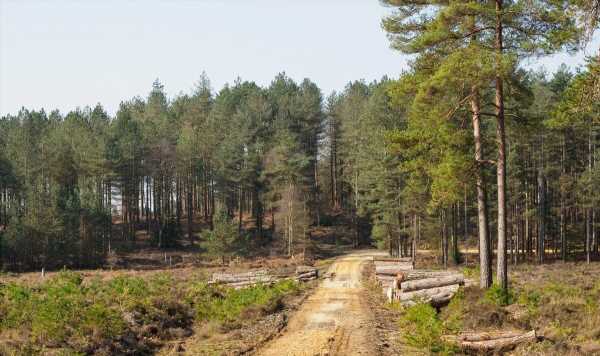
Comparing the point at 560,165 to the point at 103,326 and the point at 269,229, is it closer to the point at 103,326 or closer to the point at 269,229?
the point at 269,229

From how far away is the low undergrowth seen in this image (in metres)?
13.8

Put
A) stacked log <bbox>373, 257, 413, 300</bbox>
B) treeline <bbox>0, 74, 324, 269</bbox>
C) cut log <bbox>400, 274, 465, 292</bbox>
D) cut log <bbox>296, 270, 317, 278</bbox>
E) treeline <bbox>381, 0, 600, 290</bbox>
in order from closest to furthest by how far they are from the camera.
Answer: treeline <bbox>381, 0, 600, 290</bbox>, cut log <bbox>400, 274, 465, 292</bbox>, stacked log <bbox>373, 257, 413, 300</bbox>, cut log <bbox>296, 270, 317, 278</bbox>, treeline <bbox>0, 74, 324, 269</bbox>

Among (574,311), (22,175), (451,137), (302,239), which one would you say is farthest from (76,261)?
(574,311)

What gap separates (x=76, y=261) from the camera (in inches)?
2084

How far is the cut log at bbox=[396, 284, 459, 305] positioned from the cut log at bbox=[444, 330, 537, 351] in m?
5.51

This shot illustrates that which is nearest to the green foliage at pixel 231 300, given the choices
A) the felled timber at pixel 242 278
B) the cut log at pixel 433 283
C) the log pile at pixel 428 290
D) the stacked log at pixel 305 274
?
the felled timber at pixel 242 278

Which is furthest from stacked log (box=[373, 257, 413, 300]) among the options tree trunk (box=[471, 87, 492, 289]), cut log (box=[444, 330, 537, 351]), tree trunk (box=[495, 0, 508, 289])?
cut log (box=[444, 330, 537, 351])

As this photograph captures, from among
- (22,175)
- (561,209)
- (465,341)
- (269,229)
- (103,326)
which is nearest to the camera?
(465,341)

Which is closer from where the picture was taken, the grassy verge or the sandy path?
the grassy verge

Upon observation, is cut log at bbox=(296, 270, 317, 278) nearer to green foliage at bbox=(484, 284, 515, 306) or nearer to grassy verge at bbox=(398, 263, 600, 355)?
grassy verge at bbox=(398, 263, 600, 355)

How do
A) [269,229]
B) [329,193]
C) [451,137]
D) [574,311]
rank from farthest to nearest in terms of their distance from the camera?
[329,193] → [269,229] → [451,137] → [574,311]

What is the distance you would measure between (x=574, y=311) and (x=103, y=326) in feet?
43.5

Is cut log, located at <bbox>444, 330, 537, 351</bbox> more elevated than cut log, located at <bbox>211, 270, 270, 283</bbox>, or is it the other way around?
cut log, located at <bbox>444, 330, 537, 351</bbox>

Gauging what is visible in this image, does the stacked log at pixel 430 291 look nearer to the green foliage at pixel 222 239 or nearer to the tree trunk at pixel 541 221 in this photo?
the green foliage at pixel 222 239
